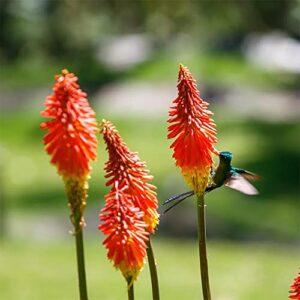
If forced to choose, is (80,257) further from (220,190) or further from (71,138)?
(220,190)

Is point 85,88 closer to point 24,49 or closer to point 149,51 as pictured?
point 149,51

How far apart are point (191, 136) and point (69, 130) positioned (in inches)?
14.8

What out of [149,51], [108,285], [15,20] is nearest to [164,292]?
[108,285]

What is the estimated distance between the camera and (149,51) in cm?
3509

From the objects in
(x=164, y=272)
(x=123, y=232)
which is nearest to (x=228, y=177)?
(x=123, y=232)

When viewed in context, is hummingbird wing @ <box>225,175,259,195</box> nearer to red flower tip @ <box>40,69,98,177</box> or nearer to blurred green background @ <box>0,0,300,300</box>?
red flower tip @ <box>40,69,98,177</box>

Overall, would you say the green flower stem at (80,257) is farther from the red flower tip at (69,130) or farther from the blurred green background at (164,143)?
the blurred green background at (164,143)

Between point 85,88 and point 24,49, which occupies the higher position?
point 24,49

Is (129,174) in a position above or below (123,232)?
above

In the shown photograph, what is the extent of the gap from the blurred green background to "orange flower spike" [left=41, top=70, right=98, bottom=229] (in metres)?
8.64

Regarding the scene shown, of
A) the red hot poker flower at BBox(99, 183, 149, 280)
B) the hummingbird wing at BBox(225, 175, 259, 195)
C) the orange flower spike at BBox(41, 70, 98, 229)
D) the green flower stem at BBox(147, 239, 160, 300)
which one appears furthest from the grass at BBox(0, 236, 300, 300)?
the orange flower spike at BBox(41, 70, 98, 229)

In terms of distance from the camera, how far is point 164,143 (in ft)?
85.0

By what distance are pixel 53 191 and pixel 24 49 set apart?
29.9m

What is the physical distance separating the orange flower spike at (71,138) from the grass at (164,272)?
335 inches
